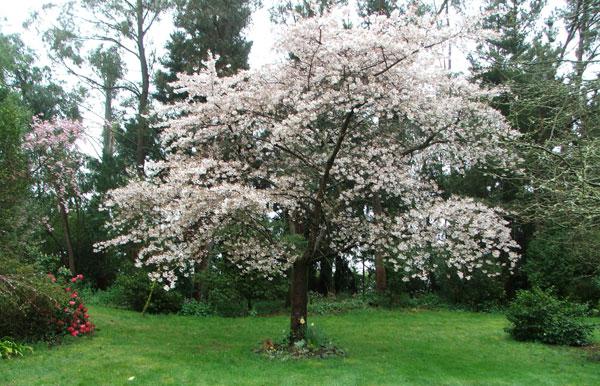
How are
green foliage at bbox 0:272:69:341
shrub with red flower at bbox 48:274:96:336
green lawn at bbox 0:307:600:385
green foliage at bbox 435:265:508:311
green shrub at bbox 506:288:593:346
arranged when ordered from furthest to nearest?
1. green foliage at bbox 435:265:508:311
2. green shrub at bbox 506:288:593:346
3. shrub with red flower at bbox 48:274:96:336
4. green foliage at bbox 0:272:69:341
5. green lawn at bbox 0:307:600:385

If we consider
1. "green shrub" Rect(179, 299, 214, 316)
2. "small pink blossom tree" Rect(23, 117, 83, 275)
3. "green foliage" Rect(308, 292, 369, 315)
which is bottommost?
"green shrub" Rect(179, 299, 214, 316)

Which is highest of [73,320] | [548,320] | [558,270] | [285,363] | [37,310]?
[558,270]

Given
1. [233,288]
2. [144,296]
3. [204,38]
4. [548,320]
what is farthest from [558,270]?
[204,38]

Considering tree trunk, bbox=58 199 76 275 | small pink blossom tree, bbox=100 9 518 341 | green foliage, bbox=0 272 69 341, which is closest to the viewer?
small pink blossom tree, bbox=100 9 518 341

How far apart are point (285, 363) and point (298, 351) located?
1.89ft

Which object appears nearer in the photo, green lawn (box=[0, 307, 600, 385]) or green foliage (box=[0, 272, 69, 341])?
green lawn (box=[0, 307, 600, 385])

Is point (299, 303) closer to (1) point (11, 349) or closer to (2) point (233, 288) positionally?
(1) point (11, 349)

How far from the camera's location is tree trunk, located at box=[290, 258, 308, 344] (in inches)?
313

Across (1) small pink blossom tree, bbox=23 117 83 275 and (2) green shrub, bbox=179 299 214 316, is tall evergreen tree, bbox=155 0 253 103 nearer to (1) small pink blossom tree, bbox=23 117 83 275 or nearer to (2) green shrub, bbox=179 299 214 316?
(1) small pink blossom tree, bbox=23 117 83 275

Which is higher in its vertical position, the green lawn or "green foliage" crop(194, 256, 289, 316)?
"green foliage" crop(194, 256, 289, 316)

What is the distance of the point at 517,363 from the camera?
24.9 ft

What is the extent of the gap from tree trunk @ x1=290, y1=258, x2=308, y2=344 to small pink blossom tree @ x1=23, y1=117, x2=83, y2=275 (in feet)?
31.6

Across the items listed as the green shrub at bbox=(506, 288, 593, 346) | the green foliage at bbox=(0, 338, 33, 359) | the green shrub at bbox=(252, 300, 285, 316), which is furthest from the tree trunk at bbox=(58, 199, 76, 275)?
the green shrub at bbox=(506, 288, 593, 346)

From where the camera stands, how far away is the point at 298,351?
7664 millimetres
